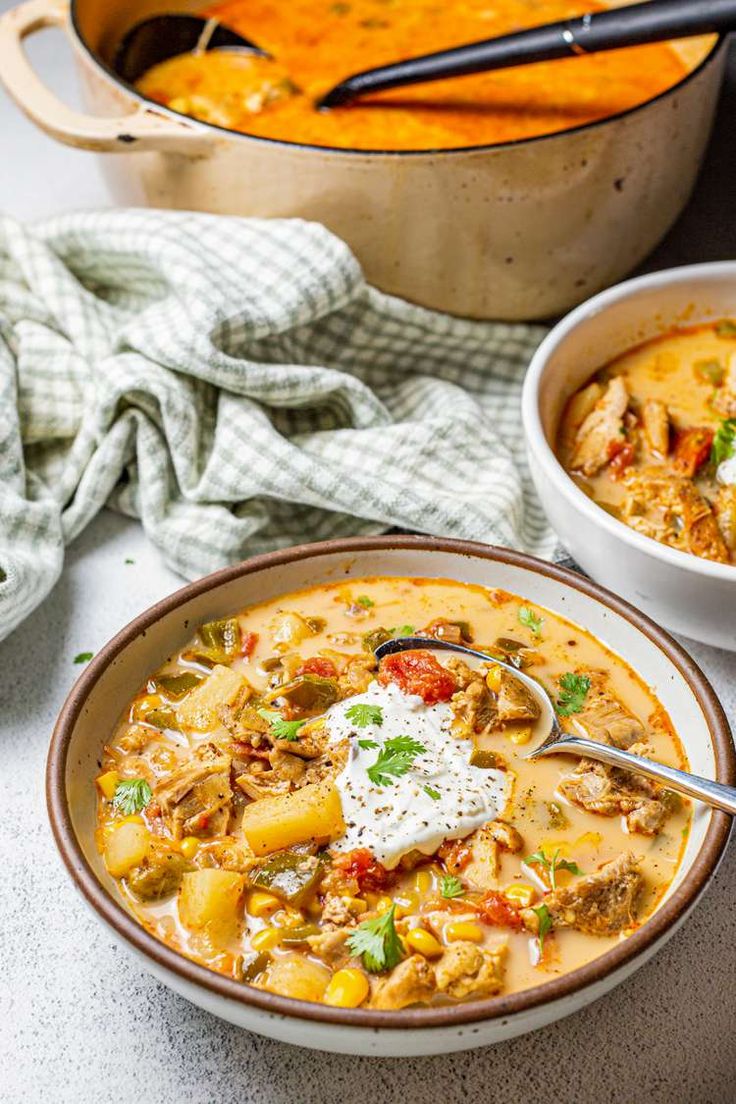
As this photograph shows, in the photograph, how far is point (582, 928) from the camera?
199cm

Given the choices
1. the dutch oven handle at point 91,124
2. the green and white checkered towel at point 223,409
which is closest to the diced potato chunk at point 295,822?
the green and white checkered towel at point 223,409

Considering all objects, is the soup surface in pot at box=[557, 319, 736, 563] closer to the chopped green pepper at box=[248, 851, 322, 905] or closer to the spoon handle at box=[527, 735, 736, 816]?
the spoon handle at box=[527, 735, 736, 816]

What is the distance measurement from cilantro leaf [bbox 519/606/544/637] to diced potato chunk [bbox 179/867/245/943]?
80 centimetres

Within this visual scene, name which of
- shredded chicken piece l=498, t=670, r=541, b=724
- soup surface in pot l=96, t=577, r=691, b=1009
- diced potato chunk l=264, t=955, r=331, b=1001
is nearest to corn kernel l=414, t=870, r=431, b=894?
soup surface in pot l=96, t=577, r=691, b=1009

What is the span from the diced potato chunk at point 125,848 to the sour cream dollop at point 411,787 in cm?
32

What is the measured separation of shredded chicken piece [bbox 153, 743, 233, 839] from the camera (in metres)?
2.14

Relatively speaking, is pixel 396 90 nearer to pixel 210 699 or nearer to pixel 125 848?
pixel 210 699

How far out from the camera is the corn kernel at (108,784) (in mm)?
2230

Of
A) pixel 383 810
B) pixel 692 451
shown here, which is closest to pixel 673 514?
pixel 692 451

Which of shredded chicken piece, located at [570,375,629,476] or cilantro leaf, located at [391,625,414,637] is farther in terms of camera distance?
shredded chicken piece, located at [570,375,629,476]

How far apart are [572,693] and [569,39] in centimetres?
170

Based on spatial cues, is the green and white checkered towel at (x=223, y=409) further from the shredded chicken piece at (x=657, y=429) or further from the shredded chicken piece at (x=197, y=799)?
the shredded chicken piece at (x=197, y=799)

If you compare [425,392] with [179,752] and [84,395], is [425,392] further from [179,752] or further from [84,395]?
[179,752]

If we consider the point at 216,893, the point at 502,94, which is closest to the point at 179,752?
the point at 216,893
